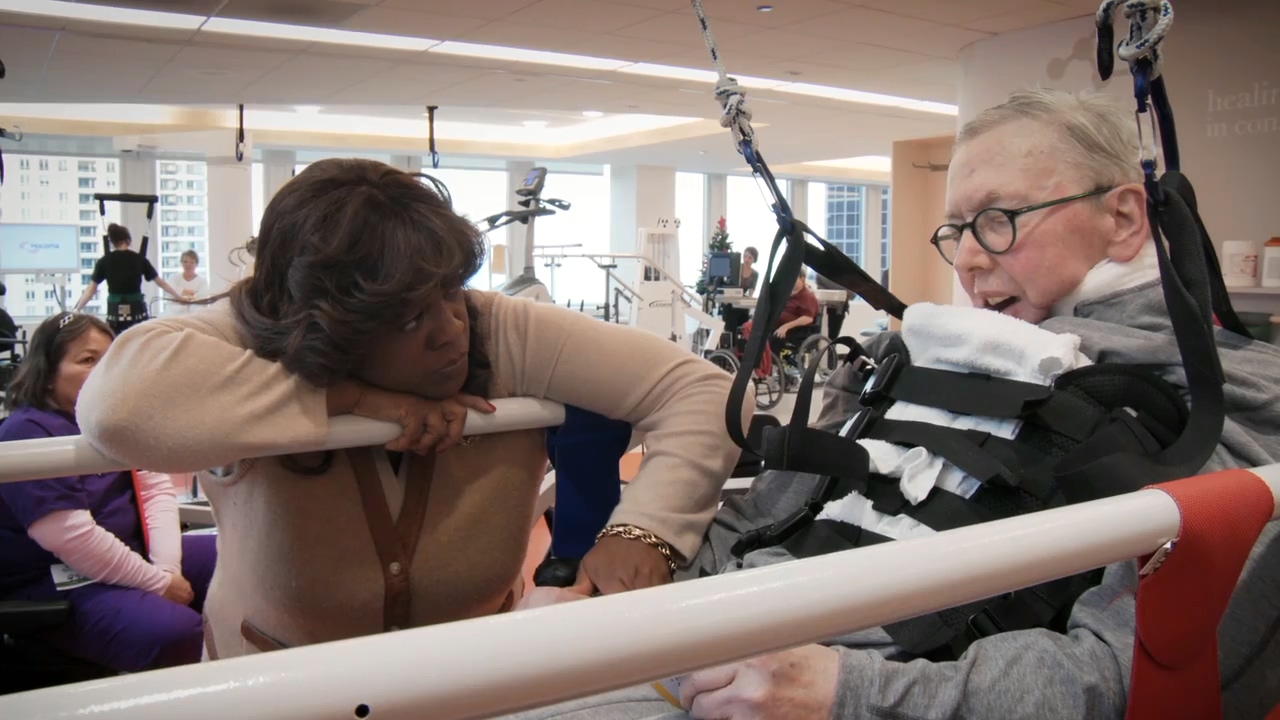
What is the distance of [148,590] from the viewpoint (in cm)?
205

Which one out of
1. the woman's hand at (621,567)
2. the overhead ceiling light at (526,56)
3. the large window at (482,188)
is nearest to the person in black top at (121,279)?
the overhead ceiling light at (526,56)

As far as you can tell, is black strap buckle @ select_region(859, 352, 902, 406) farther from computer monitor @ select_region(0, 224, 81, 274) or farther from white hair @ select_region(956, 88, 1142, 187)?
computer monitor @ select_region(0, 224, 81, 274)

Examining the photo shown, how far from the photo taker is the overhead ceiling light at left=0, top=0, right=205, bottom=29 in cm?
498

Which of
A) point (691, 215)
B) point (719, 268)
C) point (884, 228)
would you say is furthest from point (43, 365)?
point (884, 228)

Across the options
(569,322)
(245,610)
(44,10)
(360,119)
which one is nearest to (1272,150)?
(569,322)

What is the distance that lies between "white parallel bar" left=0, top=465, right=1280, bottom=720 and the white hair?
0.63 meters

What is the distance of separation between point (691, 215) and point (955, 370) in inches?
613

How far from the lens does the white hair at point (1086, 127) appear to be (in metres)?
1.09

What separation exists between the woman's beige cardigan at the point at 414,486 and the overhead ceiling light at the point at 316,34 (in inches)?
196

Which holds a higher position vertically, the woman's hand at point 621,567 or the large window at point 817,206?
the large window at point 817,206

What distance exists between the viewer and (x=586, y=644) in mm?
455

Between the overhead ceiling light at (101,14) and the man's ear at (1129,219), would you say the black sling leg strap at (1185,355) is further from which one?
the overhead ceiling light at (101,14)

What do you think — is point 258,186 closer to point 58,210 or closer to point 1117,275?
point 58,210

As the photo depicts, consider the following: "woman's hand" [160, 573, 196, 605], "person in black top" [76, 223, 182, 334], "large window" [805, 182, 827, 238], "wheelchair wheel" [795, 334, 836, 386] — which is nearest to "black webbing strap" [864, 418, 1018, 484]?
"woman's hand" [160, 573, 196, 605]
